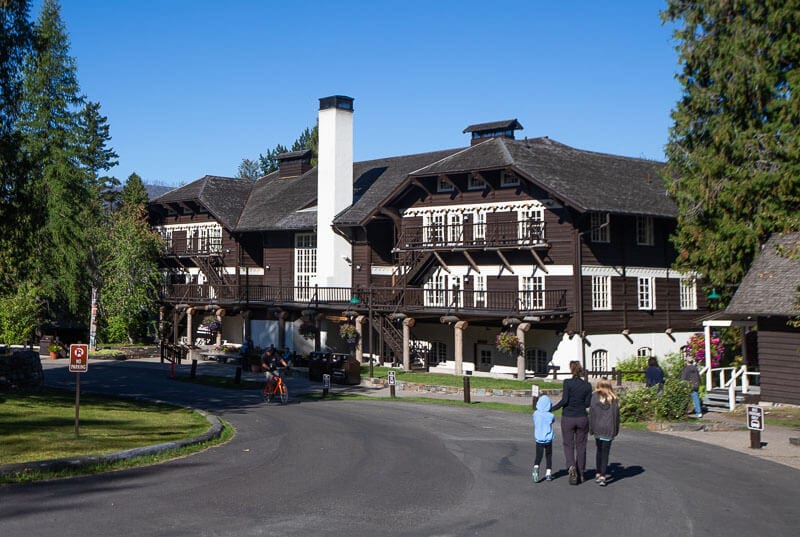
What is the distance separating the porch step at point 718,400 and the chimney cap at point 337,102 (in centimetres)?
2702

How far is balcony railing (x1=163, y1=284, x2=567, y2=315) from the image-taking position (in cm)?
3897

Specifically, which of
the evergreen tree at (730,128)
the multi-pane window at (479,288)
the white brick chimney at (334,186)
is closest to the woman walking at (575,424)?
the evergreen tree at (730,128)

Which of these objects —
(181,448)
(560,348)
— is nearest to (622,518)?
(181,448)

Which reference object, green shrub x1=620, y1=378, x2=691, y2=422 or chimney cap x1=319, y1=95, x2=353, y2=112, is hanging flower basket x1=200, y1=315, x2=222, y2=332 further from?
green shrub x1=620, y1=378, x2=691, y2=422

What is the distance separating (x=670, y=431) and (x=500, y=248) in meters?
18.8

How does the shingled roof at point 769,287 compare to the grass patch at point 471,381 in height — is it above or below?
above

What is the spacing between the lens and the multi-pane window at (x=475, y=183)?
4219 centimetres

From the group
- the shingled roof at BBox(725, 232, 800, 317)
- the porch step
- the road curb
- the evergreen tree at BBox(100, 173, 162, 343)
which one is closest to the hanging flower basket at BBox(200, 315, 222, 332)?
the evergreen tree at BBox(100, 173, 162, 343)

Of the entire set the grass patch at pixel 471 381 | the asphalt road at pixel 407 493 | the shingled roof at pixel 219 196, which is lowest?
the asphalt road at pixel 407 493

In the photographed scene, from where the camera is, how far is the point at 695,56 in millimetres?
32344

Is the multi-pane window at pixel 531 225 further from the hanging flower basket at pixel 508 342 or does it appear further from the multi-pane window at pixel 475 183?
the hanging flower basket at pixel 508 342

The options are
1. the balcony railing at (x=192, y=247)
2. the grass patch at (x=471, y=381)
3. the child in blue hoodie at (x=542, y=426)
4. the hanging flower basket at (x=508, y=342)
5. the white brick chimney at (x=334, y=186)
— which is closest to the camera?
the child in blue hoodie at (x=542, y=426)

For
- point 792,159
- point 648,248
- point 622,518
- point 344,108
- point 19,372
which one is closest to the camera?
point 622,518

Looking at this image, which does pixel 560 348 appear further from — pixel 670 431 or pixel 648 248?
pixel 670 431
